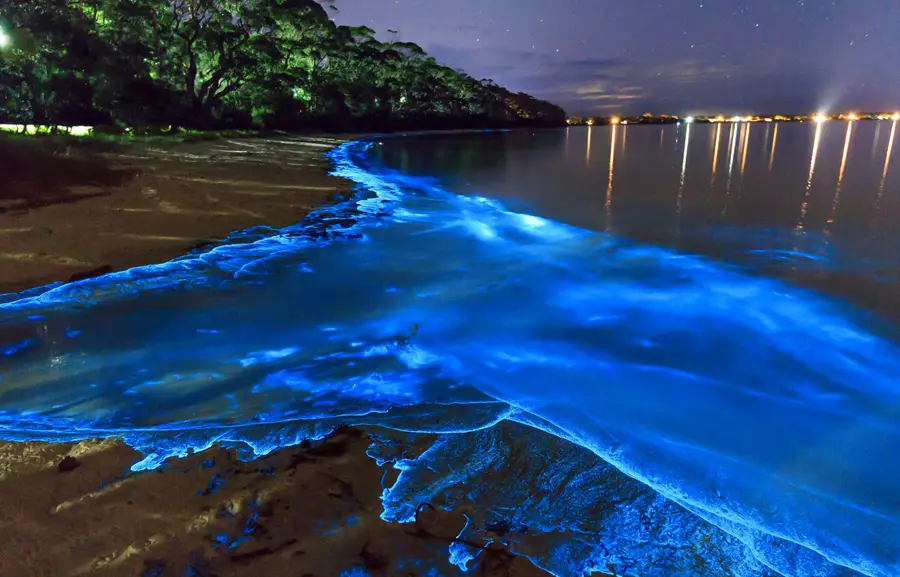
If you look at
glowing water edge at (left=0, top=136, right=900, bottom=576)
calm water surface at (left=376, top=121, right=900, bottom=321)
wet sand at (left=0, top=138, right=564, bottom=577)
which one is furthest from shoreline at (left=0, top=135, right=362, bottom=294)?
calm water surface at (left=376, top=121, right=900, bottom=321)

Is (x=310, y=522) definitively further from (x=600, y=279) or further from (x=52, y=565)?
(x=600, y=279)

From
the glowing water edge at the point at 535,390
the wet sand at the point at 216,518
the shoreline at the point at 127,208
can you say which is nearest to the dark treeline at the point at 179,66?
the shoreline at the point at 127,208

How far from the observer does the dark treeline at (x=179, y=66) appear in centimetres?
2703

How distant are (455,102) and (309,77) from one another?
164 ft

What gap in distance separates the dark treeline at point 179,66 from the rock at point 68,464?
102 ft

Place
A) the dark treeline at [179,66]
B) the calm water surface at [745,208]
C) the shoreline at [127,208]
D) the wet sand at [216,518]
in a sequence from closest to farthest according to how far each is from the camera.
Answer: the wet sand at [216,518] < the shoreline at [127,208] < the calm water surface at [745,208] < the dark treeline at [179,66]

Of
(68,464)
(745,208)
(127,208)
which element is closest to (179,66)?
(127,208)

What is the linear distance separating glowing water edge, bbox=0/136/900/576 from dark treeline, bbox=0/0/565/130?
2883cm

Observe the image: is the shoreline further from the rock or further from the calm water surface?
the calm water surface

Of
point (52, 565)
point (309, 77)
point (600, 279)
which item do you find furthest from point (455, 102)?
point (52, 565)

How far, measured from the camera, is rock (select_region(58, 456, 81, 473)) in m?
2.82

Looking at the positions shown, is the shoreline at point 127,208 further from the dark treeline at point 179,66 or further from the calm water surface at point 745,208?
the dark treeline at point 179,66

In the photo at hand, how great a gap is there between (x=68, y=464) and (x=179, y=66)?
43600 mm

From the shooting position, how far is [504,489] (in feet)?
9.50
